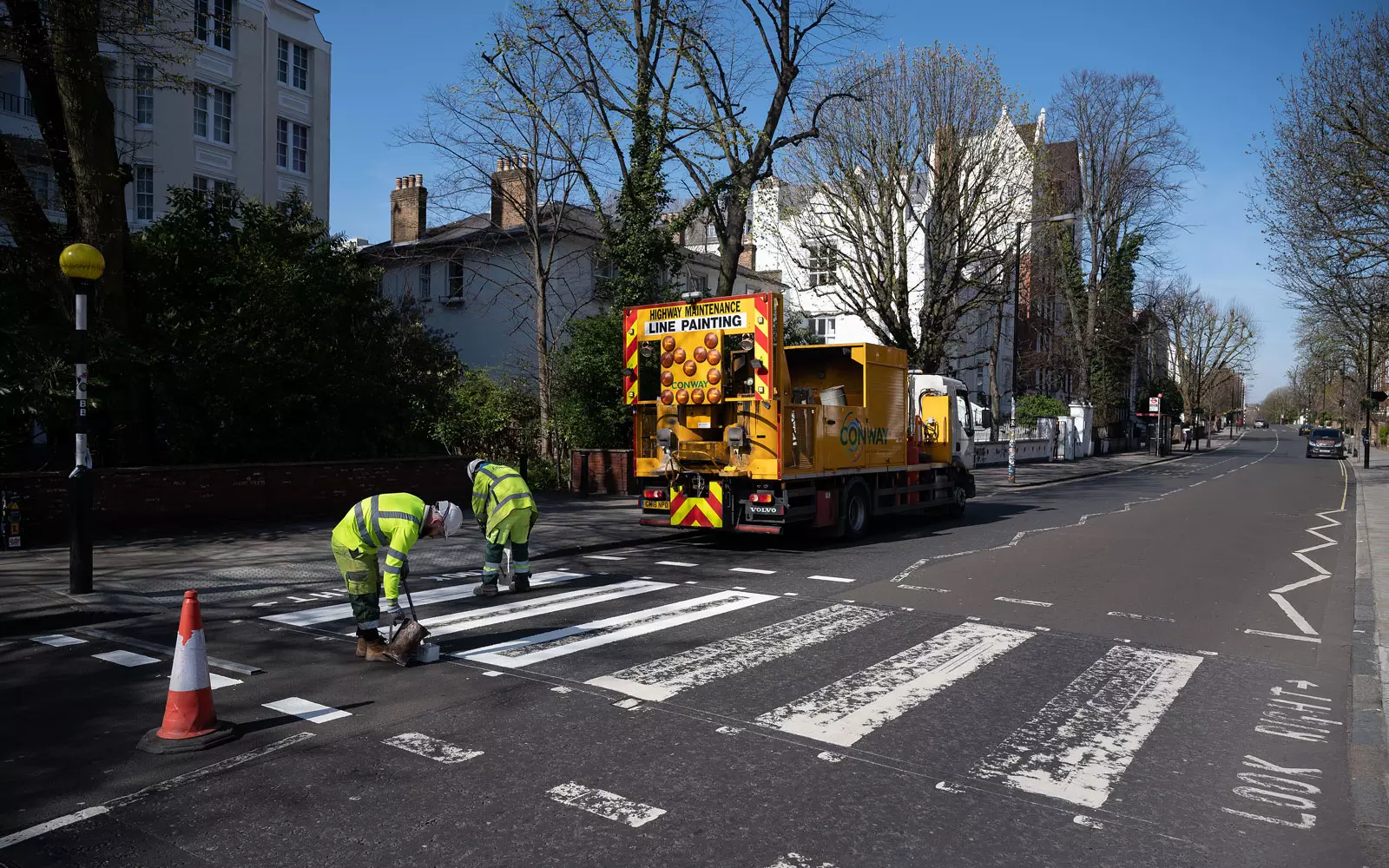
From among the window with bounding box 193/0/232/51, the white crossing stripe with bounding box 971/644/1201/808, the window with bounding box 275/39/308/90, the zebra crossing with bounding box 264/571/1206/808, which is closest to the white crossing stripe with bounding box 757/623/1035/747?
the zebra crossing with bounding box 264/571/1206/808

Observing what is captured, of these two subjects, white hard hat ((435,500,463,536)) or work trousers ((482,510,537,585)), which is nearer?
white hard hat ((435,500,463,536))

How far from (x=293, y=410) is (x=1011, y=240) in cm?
2388

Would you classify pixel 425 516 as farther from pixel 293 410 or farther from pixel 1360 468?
pixel 1360 468

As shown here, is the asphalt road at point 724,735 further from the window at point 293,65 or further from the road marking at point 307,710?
the window at point 293,65

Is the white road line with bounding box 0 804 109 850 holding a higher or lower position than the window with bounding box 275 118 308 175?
lower

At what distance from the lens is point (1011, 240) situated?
102ft

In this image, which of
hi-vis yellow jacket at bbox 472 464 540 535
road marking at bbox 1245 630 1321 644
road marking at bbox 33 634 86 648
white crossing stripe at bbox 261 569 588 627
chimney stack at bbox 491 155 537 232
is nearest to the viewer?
road marking at bbox 33 634 86 648

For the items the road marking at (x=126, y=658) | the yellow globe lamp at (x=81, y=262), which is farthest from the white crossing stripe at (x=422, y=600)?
the yellow globe lamp at (x=81, y=262)

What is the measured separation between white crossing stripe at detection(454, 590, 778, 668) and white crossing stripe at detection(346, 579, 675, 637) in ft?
2.25

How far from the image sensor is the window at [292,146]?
1260 inches

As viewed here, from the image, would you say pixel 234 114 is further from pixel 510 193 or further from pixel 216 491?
pixel 216 491

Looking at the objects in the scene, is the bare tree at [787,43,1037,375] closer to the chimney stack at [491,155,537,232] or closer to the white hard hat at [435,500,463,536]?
the chimney stack at [491,155,537,232]

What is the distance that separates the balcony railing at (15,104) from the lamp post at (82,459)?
23.8 m

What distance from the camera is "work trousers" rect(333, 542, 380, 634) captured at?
6.65 metres
